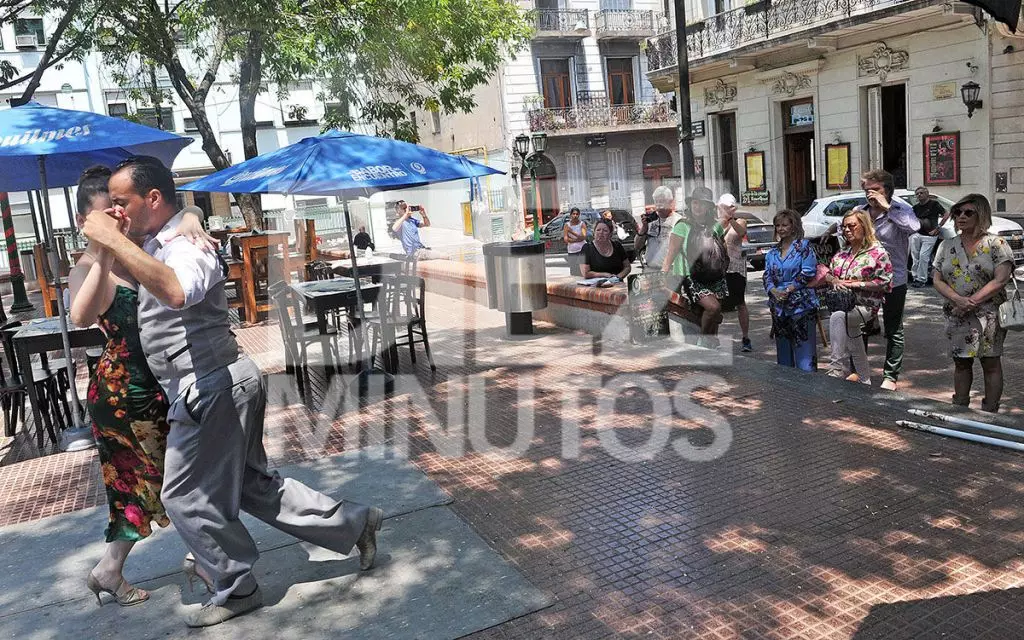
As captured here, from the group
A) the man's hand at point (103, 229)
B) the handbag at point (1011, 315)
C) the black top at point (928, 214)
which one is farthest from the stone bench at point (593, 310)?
the black top at point (928, 214)

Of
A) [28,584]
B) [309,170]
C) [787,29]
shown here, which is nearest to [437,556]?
[28,584]

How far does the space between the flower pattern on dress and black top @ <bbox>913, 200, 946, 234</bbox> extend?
815 cm

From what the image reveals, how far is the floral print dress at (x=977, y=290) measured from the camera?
596 cm

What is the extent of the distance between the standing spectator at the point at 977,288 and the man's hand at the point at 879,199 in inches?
39.4

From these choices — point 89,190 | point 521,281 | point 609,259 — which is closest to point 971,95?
point 609,259

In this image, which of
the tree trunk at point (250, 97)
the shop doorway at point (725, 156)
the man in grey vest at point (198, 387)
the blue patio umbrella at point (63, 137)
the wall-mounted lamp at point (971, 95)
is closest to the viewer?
the man in grey vest at point (198, 387)

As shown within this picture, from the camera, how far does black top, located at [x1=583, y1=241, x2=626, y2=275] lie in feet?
33.2

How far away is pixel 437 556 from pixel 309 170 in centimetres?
402

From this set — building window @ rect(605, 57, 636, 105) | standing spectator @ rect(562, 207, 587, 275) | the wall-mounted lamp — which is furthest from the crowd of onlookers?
building window @ rect(605, 57, 636, 105)

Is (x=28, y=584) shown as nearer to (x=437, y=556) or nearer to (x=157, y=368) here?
(x=157, y=368)

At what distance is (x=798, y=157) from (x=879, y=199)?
2011 centimetres

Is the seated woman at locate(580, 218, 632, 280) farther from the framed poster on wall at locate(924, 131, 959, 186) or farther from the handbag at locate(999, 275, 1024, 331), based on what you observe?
the framed poster on wall at locate(924, 131, 959, 186)

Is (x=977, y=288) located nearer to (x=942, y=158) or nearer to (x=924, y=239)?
(x=924, y=239)

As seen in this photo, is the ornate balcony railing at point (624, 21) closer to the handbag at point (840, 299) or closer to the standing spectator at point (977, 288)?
the handbag at point (840, 299)
